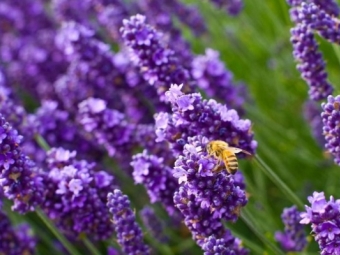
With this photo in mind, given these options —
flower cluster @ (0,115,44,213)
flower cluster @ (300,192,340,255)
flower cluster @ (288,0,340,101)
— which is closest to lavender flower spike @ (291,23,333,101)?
flower cluster @ (288,0,340,101)

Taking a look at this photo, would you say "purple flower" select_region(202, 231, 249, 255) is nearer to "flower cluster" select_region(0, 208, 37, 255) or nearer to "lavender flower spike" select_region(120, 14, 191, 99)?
"lavender flower spike" select_region(120, 14, 191, 99)

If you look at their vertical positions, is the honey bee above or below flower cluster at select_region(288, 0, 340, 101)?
below

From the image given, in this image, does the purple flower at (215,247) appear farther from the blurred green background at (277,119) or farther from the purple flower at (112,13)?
the purple flower at (112,13)

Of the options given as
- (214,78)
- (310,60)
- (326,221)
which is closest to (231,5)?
(214,78)

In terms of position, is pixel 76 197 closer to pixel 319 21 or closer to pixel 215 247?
pixel 215 247

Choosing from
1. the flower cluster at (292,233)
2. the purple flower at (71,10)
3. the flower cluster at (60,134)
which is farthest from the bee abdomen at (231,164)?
the purple flower at (71,10)

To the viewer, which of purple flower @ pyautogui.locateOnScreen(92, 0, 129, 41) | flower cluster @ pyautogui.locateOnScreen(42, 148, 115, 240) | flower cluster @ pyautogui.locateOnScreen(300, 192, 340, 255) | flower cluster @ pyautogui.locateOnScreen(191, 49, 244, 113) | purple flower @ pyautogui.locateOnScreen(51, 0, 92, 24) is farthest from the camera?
purple flower @ pyautogui.locateOnScreen(51, 0, 92, 24)

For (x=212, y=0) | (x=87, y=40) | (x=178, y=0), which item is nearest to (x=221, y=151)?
(x=87, y=40)
